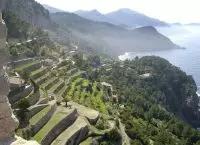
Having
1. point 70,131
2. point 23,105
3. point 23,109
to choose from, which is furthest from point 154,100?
point 23,109

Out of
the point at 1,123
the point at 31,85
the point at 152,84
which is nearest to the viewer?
the point at 1,123

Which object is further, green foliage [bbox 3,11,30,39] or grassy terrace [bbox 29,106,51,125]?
green foliage [bbox 3,11,30,39]

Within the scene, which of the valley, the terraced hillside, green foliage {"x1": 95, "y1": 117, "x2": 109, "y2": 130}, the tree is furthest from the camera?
green foliage {"x1": 95, "y1": 117, "x2": 109, "y2": 130}

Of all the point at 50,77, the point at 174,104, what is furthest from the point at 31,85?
the point at 174,104

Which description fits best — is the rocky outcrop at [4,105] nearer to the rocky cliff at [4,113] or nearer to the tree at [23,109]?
the rocky cliff at [4,113]

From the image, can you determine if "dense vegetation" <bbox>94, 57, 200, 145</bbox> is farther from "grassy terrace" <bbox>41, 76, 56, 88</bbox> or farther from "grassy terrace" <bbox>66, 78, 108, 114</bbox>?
"grassy terrace" <bbox>41, 76, 56, 88</bbox>

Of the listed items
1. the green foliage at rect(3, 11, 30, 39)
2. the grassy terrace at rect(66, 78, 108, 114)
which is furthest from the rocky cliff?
the green foliage at rect(3, 11, 30, 39)

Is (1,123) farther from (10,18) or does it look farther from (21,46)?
(10,18)

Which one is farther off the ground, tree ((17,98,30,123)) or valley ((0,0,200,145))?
tree ((17,98,30,123))

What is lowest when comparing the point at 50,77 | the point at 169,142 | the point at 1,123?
the point at 169,142
